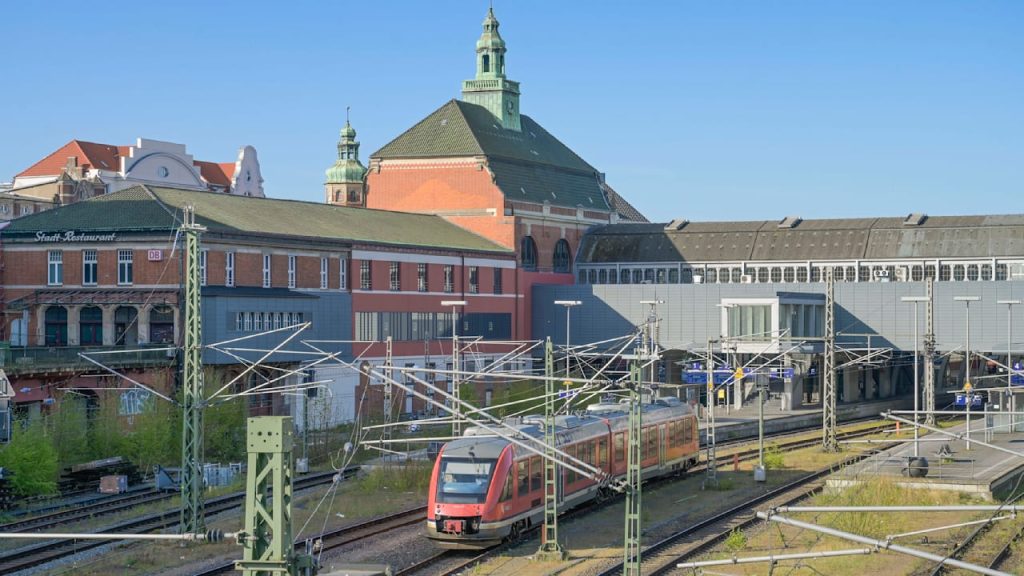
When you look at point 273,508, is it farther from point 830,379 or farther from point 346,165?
point 346,165

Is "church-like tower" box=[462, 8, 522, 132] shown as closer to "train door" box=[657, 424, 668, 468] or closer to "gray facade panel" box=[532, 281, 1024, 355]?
"gray facade panel" box=[532, 281, 1024, 355]

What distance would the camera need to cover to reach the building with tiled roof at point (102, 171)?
412 feet

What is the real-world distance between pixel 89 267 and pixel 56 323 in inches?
126

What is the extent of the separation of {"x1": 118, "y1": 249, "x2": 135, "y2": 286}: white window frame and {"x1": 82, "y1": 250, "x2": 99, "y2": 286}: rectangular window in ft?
4.19

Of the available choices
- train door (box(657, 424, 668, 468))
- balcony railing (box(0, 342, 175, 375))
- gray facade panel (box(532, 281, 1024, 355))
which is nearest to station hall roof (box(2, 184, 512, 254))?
balcony railing (box(0, 342, 175, 375))

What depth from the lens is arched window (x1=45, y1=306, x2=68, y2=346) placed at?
207 feet

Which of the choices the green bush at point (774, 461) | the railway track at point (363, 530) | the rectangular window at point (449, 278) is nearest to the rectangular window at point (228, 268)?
the rectangular window at point (449, 278)

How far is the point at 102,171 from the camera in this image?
419 ft

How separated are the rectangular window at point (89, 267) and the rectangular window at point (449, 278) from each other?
2267 cm

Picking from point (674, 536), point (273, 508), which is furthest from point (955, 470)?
point (273, 508)

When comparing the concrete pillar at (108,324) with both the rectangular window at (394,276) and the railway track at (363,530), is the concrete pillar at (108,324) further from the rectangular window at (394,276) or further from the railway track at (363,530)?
the railway track at (363,530)

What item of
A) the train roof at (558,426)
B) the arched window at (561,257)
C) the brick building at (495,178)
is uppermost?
the brick building at (495,178)

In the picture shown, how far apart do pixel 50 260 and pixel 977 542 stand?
45.6 metres

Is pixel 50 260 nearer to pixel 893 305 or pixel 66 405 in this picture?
pixel 66 405
